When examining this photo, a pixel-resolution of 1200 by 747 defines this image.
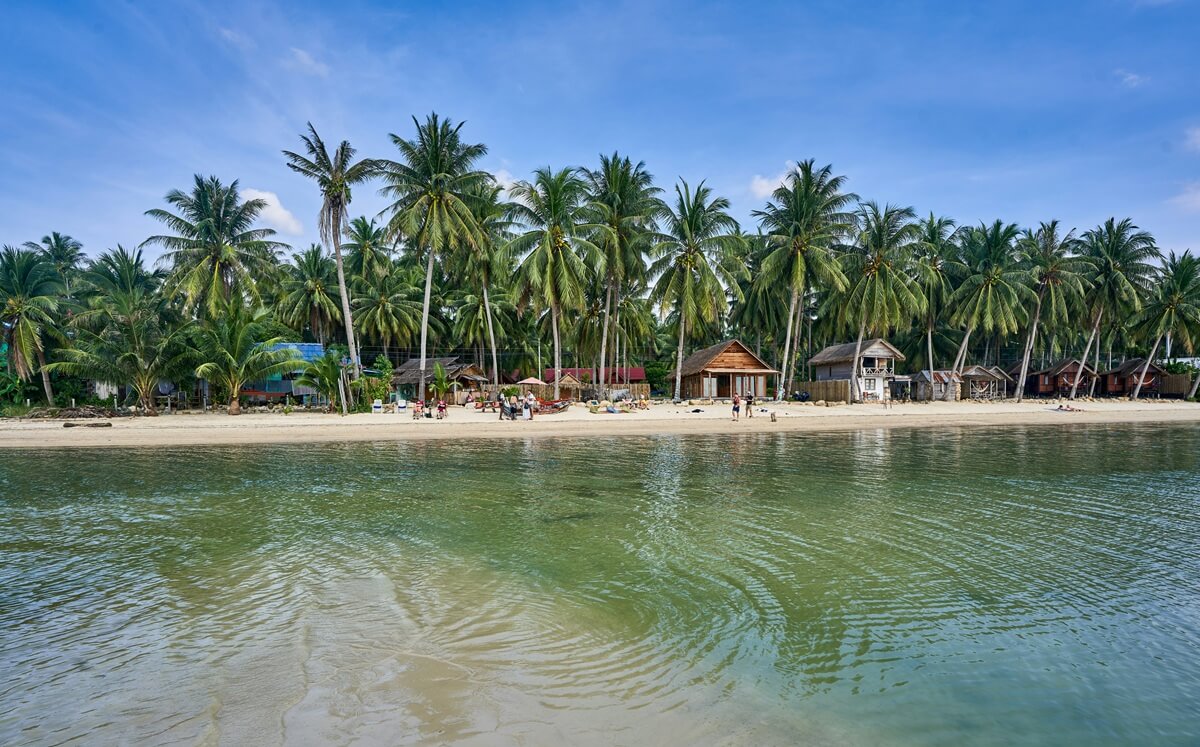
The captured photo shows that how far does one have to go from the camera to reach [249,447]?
20.0 metres

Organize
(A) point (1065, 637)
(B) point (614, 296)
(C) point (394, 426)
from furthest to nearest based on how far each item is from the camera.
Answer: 1. (B) point (614, 296)
2. (C) point (394, 426)
3. (A) point (1065, 637)

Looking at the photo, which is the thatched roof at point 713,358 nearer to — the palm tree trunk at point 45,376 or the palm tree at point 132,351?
the palm tree at point 132,351

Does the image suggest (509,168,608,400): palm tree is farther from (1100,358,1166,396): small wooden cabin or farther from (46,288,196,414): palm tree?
(1100,358,1166,396): small wooden cabin

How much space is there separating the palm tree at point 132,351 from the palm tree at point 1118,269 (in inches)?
2306

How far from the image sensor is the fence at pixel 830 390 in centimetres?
4084

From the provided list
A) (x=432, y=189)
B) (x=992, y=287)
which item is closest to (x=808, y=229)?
(x=992, y=287)

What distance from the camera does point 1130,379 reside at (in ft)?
168

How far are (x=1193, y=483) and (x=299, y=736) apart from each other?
54.1ft

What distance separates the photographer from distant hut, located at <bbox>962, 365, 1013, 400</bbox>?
45.7 meters

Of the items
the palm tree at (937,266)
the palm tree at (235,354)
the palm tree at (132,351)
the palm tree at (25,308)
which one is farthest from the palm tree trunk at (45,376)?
the palm tree at (937,266)

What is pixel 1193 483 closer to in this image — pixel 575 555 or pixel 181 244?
pixel 575 555

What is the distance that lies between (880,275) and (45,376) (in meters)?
47.7

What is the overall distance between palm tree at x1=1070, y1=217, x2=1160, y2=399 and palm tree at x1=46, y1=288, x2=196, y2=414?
58.6m

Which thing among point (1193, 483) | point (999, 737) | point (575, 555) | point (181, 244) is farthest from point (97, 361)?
point (1193, 483)
